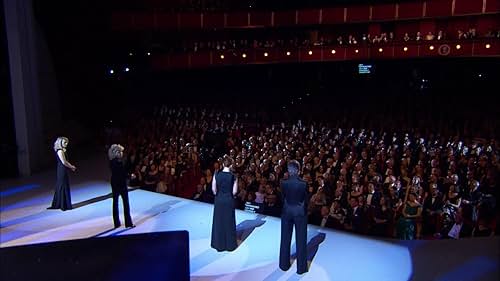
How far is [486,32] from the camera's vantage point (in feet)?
62.1

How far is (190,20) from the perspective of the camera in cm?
2000

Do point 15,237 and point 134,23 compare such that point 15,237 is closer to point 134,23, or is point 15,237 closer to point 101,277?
point 101,277

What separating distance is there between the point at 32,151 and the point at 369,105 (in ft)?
39.7

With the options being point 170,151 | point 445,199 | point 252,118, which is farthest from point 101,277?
point 252,118

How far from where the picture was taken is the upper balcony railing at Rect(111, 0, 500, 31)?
1858cm

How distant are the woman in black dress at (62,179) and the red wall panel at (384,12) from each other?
15.7 m

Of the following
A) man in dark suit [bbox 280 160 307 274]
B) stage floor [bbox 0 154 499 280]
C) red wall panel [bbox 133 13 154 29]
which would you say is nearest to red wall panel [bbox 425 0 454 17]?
red wall panel [bbox 133 13 154 29]

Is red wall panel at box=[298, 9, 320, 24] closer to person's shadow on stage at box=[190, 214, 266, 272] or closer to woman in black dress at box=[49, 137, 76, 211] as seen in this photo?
person's shadow on stage at box=[190, 214, 266, 272]

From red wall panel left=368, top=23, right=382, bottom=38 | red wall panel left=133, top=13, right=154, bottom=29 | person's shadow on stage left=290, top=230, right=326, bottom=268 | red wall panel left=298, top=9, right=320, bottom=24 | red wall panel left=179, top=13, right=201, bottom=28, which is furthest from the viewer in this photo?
red wall panel left=368, top=23, right=382, bottom=38

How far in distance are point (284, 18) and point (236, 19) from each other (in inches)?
83.1

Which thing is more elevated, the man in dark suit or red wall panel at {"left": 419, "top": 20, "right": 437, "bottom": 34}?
red wall panel at {"left": 419, "top": 20, "right": 437, "bottom": 34}

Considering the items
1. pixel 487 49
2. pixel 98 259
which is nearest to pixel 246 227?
pixel 98 259

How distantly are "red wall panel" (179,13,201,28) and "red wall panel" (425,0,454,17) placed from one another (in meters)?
9.09

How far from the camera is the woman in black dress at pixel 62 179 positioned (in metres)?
8.09
